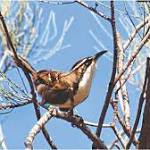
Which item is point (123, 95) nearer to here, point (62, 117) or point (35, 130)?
point (62, 117)

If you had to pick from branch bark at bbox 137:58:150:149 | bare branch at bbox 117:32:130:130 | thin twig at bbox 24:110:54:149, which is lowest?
bare branch at bbox 117:32:130:130

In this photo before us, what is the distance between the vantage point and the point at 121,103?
4.62ft

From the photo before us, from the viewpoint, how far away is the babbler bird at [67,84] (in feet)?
4.17

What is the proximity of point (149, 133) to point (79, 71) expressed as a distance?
45 centimetres

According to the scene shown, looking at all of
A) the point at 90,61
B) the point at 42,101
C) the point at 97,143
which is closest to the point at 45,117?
the point at 97,143

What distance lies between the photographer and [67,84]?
1.31 metres

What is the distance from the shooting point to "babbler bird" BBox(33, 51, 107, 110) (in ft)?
4.17

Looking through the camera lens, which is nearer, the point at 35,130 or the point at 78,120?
the point at 35,130

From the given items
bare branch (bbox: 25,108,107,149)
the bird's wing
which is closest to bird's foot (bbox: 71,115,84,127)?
bare branch (bbox: 25,108,107,149)

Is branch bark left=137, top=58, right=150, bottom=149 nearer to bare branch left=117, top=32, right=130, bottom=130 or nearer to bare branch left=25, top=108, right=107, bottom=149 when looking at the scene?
bare branch left=25, top=108, right=107, bottom=149

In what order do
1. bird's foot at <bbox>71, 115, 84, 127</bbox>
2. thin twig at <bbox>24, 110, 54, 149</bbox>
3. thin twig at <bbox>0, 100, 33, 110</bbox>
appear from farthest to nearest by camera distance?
1. thin twig at <bbox>0, 100, 33, 110</bbox>
2. bird's foot at <bbox>71, 115, 84, 127</bbox>
3. thin twig at <bbox>24, 110, 54, 149</bbox>

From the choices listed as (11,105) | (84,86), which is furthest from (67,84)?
(11,105)

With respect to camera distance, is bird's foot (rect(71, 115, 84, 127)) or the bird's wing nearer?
bird's foot (rect(71, 115, 84, 127))

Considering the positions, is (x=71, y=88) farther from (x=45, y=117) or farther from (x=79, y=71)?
(x=45, y=117)
